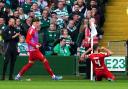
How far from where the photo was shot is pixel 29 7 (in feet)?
89.5

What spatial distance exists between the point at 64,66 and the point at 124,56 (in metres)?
2.36

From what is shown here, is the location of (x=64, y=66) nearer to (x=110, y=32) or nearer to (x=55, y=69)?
(x=55, y=69)

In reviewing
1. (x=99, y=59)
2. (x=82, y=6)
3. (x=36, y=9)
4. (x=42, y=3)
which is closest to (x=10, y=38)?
(x=99, y=59)

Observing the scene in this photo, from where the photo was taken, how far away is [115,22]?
27672 millimetres

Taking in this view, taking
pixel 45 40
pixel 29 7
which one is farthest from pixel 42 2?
pixel 45 40

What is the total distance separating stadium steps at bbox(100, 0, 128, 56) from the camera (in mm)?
27297

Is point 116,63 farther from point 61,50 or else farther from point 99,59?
point 99,59

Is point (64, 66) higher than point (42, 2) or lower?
→ lower

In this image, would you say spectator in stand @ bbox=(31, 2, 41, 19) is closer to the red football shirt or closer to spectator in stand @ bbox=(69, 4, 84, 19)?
spectator in stand @ bbox=(69, 4, 84, 19)

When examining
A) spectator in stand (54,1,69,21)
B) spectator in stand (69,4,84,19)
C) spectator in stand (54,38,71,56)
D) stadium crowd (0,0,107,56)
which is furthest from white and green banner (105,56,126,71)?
spectator in stand (54,1,69,21)

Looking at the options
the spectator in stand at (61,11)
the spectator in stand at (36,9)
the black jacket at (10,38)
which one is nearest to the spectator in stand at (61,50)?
the spectator in stand at (61,11)

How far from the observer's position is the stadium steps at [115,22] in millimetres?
27297

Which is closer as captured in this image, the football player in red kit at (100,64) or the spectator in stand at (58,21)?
the football player in red kit at (100,64)

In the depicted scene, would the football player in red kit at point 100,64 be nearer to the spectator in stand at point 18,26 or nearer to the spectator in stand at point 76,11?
the spectator in stand at point 18,26
